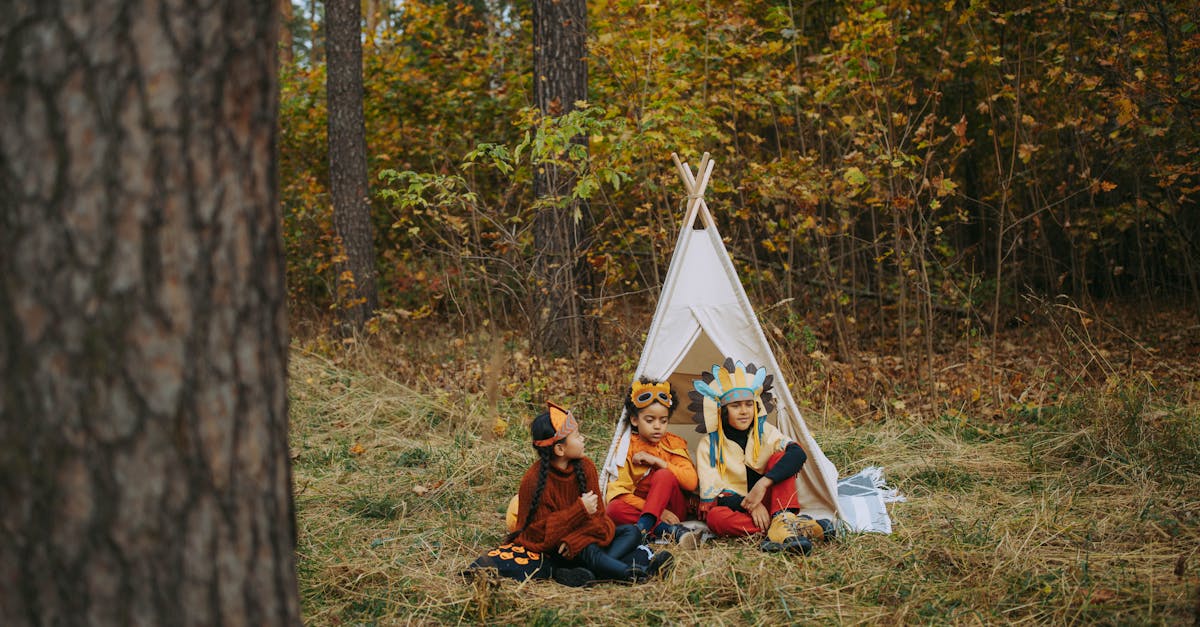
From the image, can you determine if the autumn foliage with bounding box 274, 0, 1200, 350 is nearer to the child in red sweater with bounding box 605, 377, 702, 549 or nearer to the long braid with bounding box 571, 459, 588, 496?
the child in red sweater with bounding box 605, 377, 702, 549

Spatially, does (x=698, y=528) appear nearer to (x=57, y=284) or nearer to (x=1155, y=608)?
(x=1155, y=608)

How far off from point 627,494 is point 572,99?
341 cm

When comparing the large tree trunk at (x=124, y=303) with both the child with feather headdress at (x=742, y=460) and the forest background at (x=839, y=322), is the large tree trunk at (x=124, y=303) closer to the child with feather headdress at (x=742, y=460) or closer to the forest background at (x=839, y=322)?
the forest background at (x=839, y=322)

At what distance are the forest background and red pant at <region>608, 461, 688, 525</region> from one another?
0.60 metres

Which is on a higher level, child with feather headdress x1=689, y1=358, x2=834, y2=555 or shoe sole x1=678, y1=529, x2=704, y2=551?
child with feather headdress x1=689, y1=358, x2=834, y2=555

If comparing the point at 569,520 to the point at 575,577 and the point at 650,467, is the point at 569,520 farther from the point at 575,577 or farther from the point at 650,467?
the point at 650,467

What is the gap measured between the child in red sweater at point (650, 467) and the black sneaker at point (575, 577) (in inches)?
24.2

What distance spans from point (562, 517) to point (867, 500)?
5.34 feet

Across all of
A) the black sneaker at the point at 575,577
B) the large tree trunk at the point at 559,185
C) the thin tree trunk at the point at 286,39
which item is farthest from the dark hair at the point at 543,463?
the thin tree trunk at the point at 286,39

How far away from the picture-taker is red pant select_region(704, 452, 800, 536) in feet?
13.4

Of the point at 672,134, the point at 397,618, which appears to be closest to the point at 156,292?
the point at 397,618

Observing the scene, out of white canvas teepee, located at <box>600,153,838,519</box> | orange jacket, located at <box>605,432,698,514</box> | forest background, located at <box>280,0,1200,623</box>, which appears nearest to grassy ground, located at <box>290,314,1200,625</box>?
forest background, located at <box>280,0,1200,623</box>

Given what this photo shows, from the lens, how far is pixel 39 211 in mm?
1501

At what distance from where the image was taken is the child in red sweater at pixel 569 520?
3.63 metres
